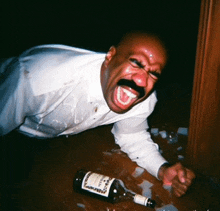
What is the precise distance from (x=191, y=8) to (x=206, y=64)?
2.74 metres

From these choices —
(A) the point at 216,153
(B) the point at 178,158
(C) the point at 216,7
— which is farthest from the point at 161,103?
(C) the point at 216,7

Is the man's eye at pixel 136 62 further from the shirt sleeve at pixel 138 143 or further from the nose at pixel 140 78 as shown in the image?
the shirt sleeve at pixel 138 143

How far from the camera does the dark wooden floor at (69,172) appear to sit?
1.20 meters

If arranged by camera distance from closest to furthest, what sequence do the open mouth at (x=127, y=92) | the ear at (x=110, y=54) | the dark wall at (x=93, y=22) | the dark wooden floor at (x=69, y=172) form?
1. the dark wooden floor at (x=69, y=172)
2. the open mouth at (x=127, y=92)
3. the ear at (x=110, y=54)
4. the dark wall at (x=93, y=22)

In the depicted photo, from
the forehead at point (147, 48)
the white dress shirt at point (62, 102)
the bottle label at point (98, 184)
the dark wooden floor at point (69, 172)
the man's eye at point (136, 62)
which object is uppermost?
the forehead at point (147, 48)

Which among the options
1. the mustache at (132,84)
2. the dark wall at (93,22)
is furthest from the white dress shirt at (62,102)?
the dark wall at (93,22)

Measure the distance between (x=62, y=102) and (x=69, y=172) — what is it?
1.81ft

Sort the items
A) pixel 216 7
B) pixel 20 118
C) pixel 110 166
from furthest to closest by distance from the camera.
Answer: pixel 110 166
pixel 20 118
pixel 216 7

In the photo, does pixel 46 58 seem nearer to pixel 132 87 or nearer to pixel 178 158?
pixel 132 87

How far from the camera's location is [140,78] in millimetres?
1270

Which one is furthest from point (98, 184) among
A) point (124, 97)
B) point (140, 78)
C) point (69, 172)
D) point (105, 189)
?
point (140, 78)

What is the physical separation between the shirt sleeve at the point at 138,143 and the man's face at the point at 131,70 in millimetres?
301

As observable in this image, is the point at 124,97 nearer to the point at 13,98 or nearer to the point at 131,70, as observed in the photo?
the point at 131,70

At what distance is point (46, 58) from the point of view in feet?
4.44
